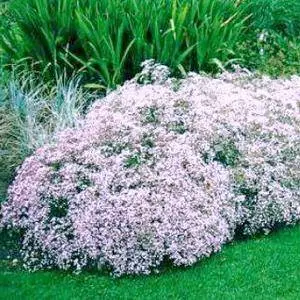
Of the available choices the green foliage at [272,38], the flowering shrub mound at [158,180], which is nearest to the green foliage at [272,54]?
the green foliage at [272,38]

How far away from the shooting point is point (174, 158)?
6.89 metres

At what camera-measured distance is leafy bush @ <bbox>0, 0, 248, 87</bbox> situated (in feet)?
30.6

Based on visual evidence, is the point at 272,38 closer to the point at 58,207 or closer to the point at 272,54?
the point at 272,54

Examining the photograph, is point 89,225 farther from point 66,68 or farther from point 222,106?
point 66,68

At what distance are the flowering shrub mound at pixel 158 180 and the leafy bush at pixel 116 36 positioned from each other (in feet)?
4.17

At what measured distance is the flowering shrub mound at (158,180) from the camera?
21.0 feet

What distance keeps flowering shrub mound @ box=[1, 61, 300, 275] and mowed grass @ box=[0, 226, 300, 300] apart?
0.13 metres

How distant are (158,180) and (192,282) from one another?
37.2 inches

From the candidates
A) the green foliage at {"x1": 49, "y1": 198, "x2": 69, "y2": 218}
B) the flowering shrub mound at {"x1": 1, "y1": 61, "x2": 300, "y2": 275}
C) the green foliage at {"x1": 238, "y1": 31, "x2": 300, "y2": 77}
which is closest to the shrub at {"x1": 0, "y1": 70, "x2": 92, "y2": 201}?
the flowering shrub mound at {"x1": 1, "y1": 61, "x2": 300, "y2": 275}

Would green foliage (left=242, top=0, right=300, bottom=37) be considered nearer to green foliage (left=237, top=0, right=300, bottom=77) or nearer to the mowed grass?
green foliage (left=237, top=0, right=300, bottom=77)

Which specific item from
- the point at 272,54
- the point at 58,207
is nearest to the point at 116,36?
the point at 272,54

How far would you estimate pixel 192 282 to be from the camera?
20.5ft

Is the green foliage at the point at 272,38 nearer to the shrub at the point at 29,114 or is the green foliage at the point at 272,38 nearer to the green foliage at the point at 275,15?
the green foliage at the point at 275,15

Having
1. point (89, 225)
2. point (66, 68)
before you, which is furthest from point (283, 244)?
point (66, 68)
